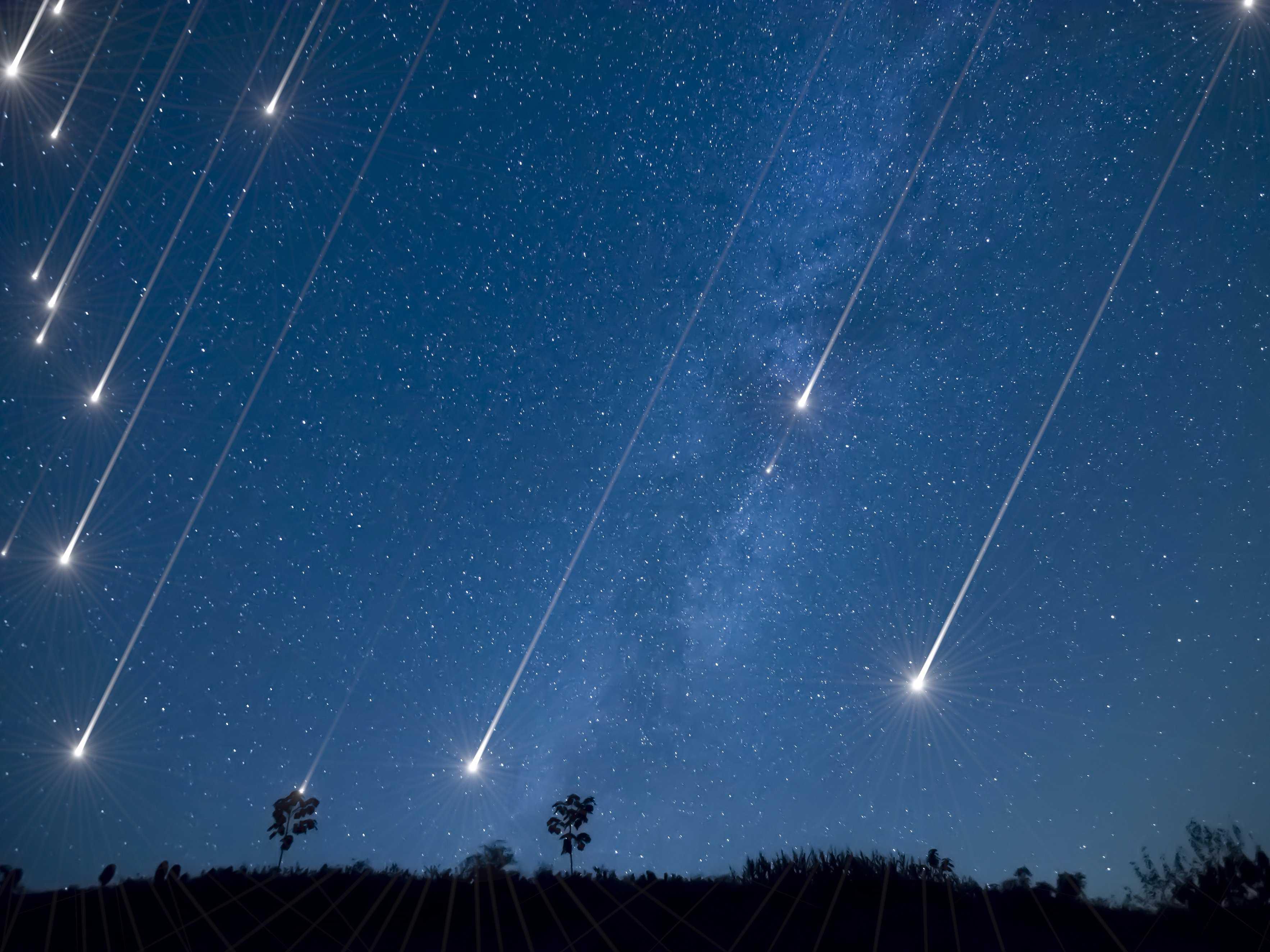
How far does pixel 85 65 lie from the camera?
10727mm

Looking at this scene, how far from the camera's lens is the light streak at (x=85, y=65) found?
10.5 meters

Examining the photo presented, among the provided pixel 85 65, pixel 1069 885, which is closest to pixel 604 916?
pixel 1069 885

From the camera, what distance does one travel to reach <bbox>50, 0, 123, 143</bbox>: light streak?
10.5 metres

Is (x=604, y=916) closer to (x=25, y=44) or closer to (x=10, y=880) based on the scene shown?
(x=10, y=880)

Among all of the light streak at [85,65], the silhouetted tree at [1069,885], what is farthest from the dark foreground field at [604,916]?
the light streak at [85,65]

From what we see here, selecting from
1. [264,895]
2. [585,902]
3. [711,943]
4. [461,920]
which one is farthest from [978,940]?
[264,895]

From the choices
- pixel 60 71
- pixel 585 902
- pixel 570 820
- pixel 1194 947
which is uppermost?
pixel 60 71

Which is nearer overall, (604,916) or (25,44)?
(604,916)

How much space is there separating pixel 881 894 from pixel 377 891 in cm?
679

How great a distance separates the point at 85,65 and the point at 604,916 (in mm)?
13899

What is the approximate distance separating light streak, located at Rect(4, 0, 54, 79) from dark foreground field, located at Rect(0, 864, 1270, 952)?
10988mm

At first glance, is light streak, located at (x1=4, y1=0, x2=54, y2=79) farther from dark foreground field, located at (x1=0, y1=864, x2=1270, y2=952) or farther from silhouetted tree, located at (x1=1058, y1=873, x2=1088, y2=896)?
silhouetted tree, located at (x1=1058, y1=873, x2=1088, y2=896)

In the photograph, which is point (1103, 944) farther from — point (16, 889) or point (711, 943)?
point (16, 889)

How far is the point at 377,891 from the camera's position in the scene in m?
10.3
